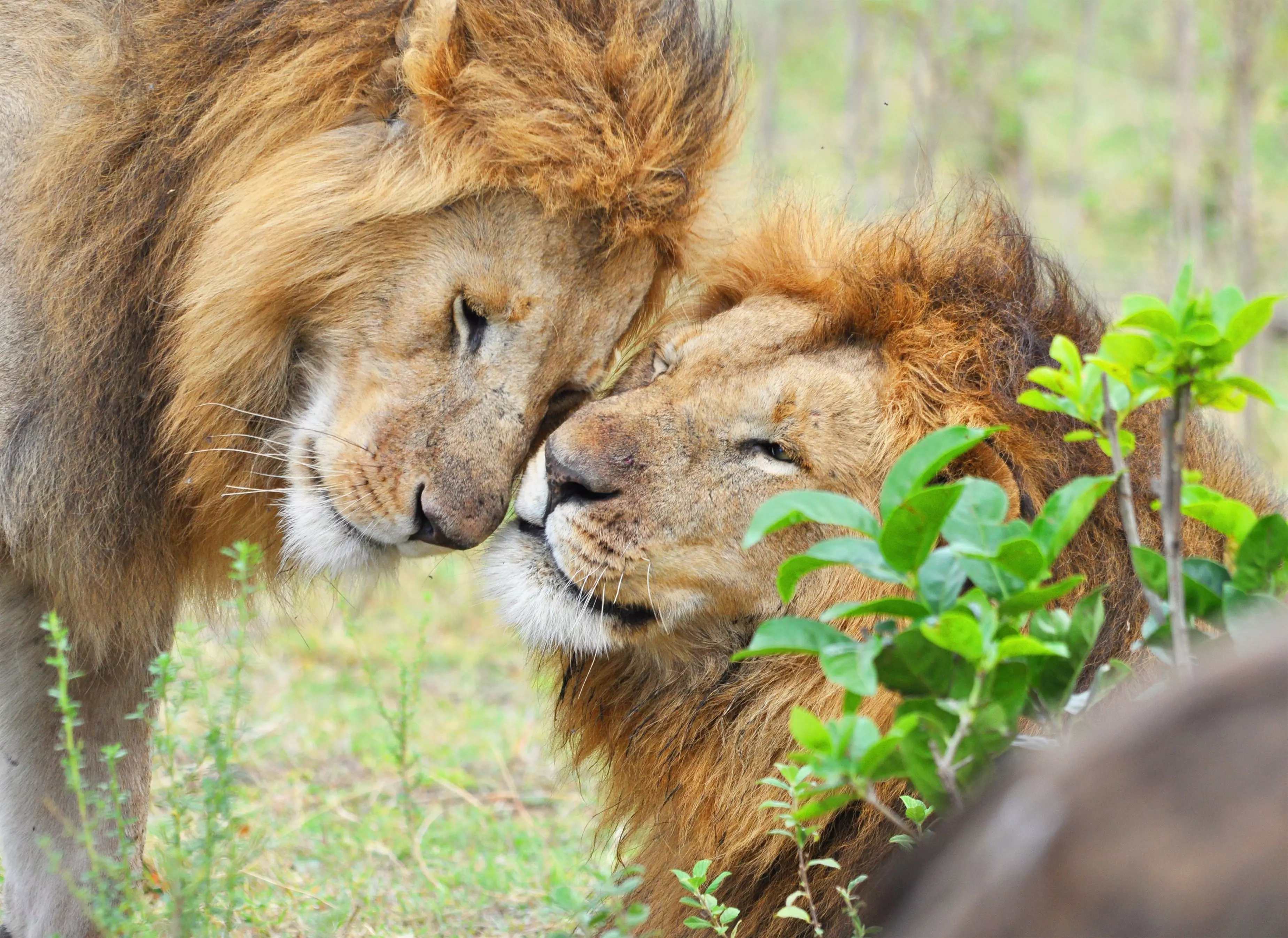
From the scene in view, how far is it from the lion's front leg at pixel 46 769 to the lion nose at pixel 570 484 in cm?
117

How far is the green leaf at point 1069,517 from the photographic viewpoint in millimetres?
1424

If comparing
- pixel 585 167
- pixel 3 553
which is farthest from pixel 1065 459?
pixel 3 553

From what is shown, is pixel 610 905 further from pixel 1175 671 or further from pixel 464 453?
pixel 1175 671

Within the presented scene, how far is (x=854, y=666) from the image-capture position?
138cm

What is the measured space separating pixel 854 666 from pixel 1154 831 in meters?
0.48

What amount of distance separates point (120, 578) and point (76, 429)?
31 centimetres

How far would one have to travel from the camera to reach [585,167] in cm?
239

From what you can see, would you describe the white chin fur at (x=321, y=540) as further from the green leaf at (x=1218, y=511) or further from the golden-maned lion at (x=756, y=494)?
the green leaf at (x=1218, y=511)

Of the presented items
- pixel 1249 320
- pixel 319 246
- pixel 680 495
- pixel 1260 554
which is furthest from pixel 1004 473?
pixel 319 246

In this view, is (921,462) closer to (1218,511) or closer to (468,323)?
(1218,511)

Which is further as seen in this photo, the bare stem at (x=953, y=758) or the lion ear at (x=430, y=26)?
the lion ear at (x=430, y=26)

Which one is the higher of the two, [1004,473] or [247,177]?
[247,177]

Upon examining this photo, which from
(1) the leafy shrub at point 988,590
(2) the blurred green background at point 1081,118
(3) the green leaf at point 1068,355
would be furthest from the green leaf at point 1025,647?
(2) the blurred green background at point 1081,118

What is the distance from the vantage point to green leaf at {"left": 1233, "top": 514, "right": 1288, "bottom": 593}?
149 cm
